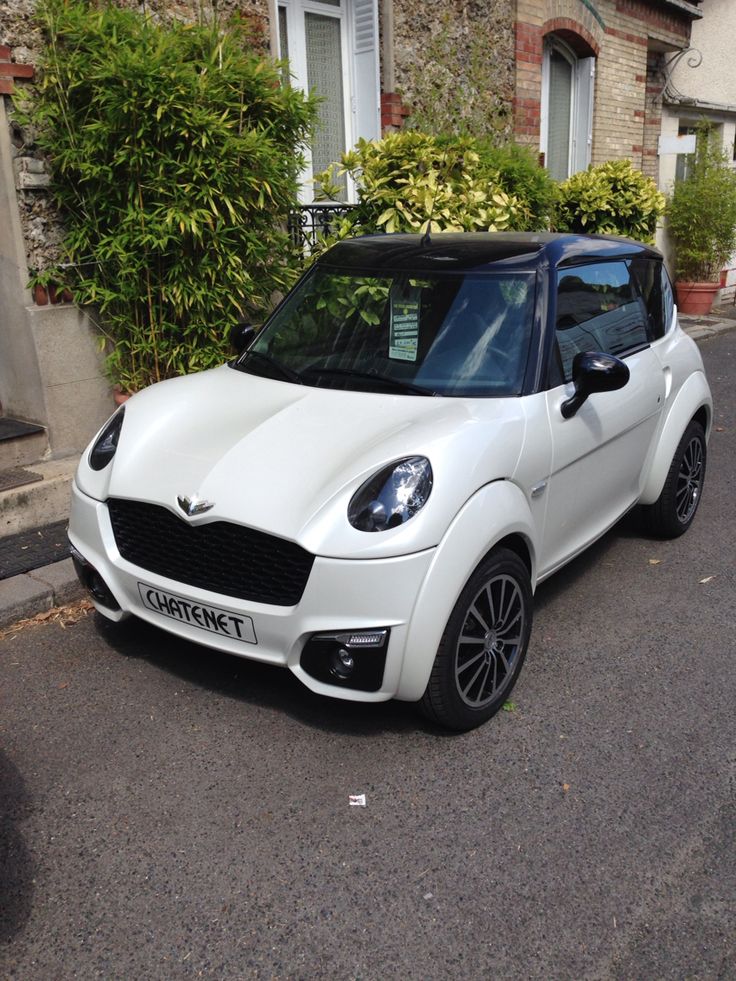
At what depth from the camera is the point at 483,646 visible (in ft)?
11.0

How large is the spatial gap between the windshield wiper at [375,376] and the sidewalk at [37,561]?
169cm

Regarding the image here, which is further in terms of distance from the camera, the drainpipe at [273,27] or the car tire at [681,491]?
the drainpipe at [273,27]

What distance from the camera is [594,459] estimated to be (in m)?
4.07

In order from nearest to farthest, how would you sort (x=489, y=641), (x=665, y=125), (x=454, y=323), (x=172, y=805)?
(x=172, y=805) → (x=489, y=641) → (x=454, y=323) → (x=665, y=125)

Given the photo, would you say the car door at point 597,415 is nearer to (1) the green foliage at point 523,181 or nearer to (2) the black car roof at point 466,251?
(2) the black car roof at point 466,251

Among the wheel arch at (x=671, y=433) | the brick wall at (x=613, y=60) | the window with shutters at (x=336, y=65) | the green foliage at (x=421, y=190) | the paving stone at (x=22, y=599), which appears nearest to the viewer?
the paving stone at (x=22, y=599)

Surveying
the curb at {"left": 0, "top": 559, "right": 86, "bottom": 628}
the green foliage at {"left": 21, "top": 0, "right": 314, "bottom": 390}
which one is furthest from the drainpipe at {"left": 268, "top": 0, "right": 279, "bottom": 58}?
the curb at {"left": 0, "top": 559, "right": 86, "bottom": 628}

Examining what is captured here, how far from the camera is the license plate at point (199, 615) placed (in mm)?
3158

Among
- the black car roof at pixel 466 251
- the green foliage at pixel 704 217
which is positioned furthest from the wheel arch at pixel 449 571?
the green foliage at pixel 704 217

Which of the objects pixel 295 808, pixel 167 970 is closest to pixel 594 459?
pixel 295 808

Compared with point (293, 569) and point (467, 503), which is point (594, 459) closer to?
point (467, 503)

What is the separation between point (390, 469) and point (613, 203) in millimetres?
8574

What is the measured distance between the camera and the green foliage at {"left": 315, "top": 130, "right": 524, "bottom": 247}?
6832 mm

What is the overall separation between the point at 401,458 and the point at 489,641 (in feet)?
2.54
